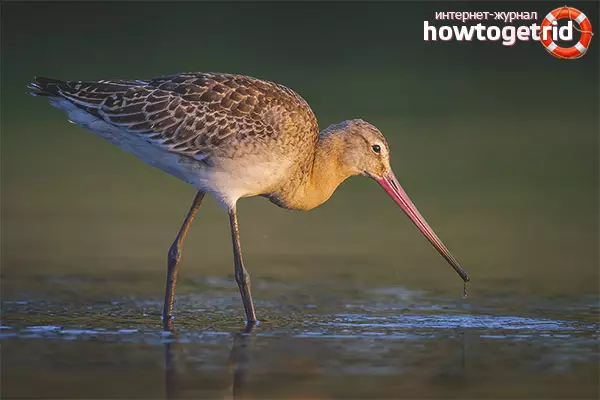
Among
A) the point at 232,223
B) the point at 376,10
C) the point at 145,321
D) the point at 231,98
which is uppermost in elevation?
the point at 376,10

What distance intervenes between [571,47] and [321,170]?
9751 millimetres

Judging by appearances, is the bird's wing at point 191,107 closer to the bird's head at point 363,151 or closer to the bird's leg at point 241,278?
the bird's head at point 363,151

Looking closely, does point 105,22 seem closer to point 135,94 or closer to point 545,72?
point 545,72

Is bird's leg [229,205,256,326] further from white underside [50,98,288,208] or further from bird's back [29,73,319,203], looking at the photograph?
bird's back [29,73,319,203]

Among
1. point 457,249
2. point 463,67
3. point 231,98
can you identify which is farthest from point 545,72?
point 231,98

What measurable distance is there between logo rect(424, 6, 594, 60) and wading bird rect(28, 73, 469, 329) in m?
6.34

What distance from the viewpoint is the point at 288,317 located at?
10508 millimetres

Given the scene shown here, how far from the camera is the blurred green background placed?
42.3 ft

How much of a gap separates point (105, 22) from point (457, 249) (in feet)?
50.3

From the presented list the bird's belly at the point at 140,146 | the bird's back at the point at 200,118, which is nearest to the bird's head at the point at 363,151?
the bird's back at the point at 200,118

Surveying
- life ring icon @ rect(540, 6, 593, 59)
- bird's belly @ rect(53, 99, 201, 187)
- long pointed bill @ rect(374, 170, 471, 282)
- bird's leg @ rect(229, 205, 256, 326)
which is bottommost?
bird's leg @ rect(229, 205, 256, 326)

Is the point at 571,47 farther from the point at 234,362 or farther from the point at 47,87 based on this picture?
the point at 234,362

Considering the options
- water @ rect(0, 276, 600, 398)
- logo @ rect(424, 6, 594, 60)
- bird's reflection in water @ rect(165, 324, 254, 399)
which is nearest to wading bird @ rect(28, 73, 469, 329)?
water @ rect(0, 276, 600, 398)

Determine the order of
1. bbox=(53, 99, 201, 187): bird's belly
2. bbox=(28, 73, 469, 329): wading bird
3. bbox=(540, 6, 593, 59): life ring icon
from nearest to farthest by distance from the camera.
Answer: bbox=(28, 73, 469, 329): wading bird, bbox=(53, 99, 201, 187): bird's belly, bbox=(540, 6, 593, 59): life ring icon
